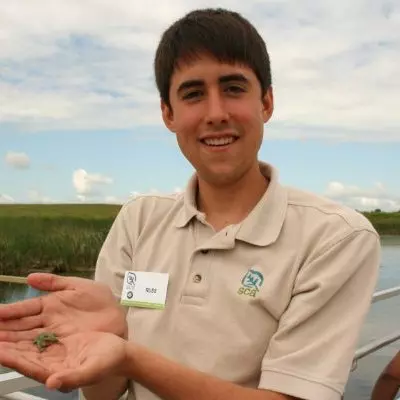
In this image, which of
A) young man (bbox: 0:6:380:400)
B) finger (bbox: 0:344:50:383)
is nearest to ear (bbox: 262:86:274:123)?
young man (bbox: 0:6:380:400)

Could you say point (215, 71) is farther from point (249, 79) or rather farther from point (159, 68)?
point (159, 68)

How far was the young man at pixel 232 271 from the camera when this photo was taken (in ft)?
4.85

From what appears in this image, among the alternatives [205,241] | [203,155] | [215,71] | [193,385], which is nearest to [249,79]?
[215,71]

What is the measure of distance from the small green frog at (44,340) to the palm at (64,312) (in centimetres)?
2

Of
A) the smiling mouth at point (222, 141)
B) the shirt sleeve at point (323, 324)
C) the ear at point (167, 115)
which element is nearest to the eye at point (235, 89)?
the smiling mouth at point (222, 141)

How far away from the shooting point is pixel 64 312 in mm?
1493

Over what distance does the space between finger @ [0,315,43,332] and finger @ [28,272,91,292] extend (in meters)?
0.08

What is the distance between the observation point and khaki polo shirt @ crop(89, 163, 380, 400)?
4.92ft

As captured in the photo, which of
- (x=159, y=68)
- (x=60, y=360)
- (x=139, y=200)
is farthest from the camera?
(x=139, y=200)

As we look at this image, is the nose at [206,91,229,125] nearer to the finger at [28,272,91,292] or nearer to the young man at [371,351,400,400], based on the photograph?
the finger at [28,272,91,292]

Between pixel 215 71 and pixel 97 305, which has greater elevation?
pixel 215 71

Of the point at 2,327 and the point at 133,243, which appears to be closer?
the point at 2,327

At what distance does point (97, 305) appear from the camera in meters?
1.49

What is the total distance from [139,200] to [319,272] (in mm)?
595
